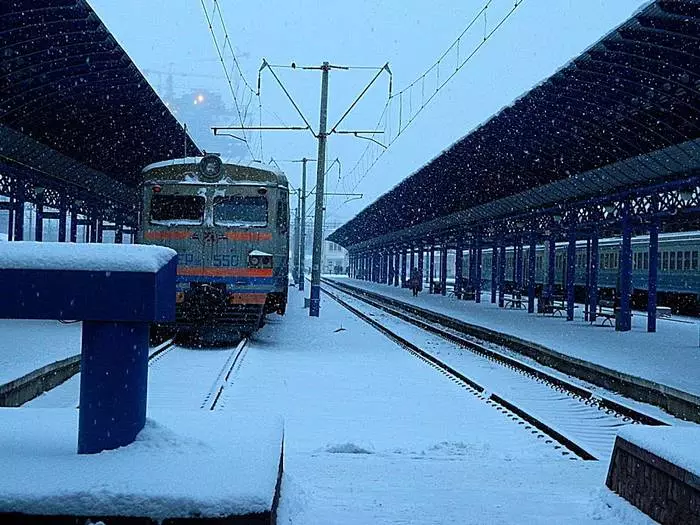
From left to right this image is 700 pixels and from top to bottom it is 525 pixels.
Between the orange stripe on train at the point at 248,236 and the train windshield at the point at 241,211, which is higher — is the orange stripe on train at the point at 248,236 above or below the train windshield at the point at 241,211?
below

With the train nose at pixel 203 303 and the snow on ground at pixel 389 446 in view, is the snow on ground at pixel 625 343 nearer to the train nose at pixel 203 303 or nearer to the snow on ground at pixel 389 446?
the snow on ground at pixel 389 446

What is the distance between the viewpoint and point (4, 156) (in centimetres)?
1772

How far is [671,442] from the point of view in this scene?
4.36 meters

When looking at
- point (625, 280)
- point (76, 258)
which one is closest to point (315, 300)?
point (625, 280)

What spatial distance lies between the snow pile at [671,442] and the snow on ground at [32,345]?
6233mm

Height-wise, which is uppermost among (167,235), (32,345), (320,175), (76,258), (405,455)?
(320,175)

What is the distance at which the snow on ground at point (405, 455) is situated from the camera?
461 cm

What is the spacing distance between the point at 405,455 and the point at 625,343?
12.8 metres

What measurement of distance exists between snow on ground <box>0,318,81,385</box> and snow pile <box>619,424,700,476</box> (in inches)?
245

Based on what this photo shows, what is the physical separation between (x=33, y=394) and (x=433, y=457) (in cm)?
508

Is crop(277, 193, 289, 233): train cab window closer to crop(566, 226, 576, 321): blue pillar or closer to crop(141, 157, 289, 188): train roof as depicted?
crop(141, 157, 289, 188): train roof

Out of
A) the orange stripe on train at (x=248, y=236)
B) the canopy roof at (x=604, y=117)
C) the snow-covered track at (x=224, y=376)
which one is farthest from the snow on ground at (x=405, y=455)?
the canopy roof at (x=604, y=117)

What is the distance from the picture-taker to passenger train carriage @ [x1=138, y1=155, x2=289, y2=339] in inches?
566

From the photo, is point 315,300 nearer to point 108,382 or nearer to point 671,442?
point 671,442
